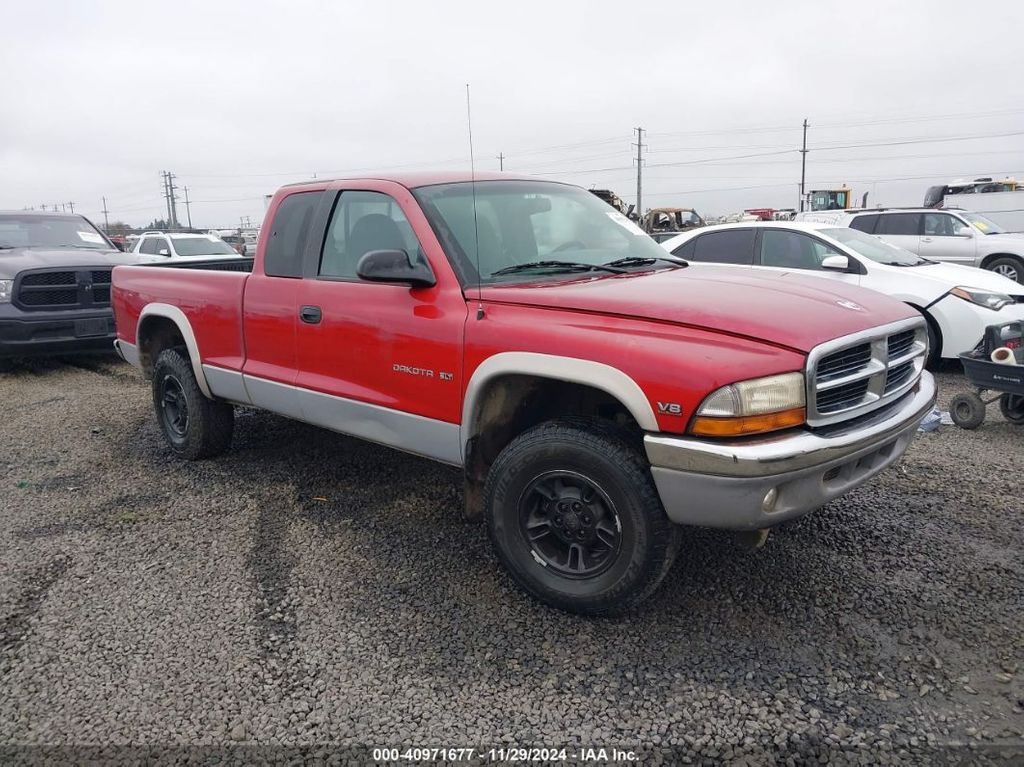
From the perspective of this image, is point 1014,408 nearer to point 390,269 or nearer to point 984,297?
point 984,297

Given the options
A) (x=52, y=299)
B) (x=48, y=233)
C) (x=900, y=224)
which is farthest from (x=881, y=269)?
(x=48, y=233)

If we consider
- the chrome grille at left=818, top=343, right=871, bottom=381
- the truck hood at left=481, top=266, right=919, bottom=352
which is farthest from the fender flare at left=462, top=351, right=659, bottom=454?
the chrome grille at left=818, top=343, right=871, bottom=381

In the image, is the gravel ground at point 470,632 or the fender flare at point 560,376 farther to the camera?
the fender flare at point 560,376

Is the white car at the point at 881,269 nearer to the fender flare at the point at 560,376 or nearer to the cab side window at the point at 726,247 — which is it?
the cab side window at the point at 726,247

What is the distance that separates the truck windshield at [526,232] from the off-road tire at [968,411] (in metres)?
3.01

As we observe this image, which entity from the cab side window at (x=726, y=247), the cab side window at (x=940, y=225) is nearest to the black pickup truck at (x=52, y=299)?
the cab side window at (x=726, y=247)

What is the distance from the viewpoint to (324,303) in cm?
391

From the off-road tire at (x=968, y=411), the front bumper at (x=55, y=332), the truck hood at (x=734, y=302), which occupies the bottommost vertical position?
the off-road tire at (x=968, y=411)

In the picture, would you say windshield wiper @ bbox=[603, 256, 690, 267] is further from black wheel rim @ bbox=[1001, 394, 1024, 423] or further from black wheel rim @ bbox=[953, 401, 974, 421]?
black wheel rim @ bbox=[1001, 394, 1024, 423]

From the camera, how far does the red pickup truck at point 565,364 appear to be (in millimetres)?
2645

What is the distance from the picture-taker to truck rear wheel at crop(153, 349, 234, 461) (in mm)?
4988

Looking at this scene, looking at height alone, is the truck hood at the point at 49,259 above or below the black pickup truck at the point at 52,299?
above

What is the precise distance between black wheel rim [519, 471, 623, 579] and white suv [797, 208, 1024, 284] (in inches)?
488

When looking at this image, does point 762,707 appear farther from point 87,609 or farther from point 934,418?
point 934,418
